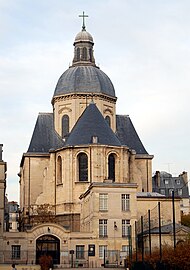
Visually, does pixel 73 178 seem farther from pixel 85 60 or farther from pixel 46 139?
pixel 85 60

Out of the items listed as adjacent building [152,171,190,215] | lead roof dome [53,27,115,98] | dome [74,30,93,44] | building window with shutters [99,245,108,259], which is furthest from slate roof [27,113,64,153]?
adjacent building [152,171,190,215]

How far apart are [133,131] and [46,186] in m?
16.1

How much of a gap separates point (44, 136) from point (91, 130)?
10659mm

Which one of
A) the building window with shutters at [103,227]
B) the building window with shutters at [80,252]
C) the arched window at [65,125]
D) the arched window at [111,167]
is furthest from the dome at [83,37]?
the building window with shutters at [80,252]

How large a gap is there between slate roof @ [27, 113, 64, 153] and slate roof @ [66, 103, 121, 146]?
16.1 feet

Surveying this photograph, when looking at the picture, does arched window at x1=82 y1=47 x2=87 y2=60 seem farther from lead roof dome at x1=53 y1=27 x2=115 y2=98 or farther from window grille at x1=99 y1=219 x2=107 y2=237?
window grille at x1=99 y1=219 x2=107 y2=237

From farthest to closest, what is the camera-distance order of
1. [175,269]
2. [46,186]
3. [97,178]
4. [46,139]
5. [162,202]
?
[46,139] → [46,186] → [97,178] → [162,202] → [175,269]

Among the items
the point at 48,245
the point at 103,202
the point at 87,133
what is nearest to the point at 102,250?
the point at 103,202

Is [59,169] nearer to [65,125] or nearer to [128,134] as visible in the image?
[65,125]

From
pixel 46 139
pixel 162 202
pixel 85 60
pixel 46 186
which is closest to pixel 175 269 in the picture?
pixel 162 202

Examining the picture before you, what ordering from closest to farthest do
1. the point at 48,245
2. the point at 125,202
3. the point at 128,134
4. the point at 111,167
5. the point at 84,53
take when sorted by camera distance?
1. the point at 125,202
2. the point at 48,245
3. the point at 111,167
4. the point at 128,134
5. the point at 84,53

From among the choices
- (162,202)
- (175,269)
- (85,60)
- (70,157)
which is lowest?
(175,269)

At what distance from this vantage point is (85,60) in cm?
9169

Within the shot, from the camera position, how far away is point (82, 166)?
78250 mm
